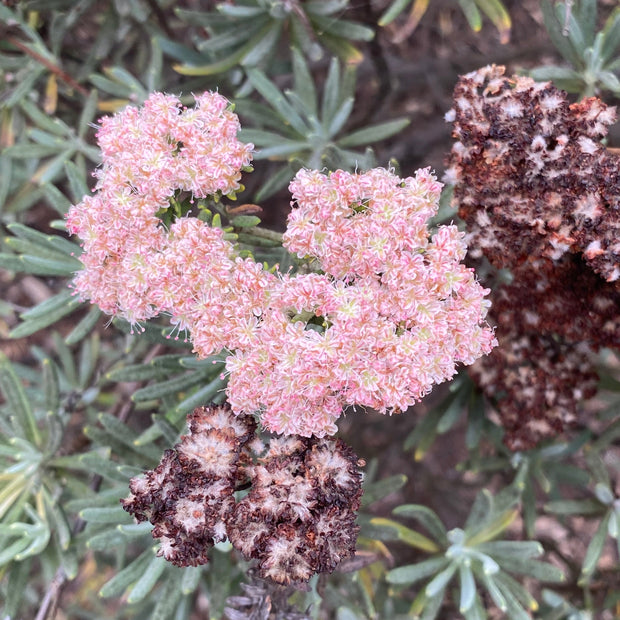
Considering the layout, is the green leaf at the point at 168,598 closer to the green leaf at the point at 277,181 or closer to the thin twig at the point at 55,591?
the thin twig at the point at 55,591

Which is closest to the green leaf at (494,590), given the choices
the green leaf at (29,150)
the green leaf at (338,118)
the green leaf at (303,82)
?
the green leaf at (338,118)

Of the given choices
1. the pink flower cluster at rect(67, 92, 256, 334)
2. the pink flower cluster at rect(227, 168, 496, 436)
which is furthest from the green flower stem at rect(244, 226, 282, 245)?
the pink flower cluster at rect(227, 168, 496, 436)

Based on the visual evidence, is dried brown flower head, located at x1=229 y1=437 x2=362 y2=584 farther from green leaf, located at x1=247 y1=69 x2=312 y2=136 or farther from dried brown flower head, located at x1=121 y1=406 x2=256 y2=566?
green leaf, located at x1=247 y1=69 x2=312 y2=136

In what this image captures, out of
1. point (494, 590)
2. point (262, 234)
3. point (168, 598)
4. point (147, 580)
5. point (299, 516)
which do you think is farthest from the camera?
point (168, 598)

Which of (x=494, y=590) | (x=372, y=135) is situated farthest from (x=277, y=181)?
(x=494, y=590)

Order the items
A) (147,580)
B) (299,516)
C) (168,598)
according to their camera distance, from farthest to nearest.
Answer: (168,598)
(147,580)
(299,516)

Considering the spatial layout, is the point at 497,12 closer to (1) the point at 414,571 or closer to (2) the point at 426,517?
(2) the point at 426,517
